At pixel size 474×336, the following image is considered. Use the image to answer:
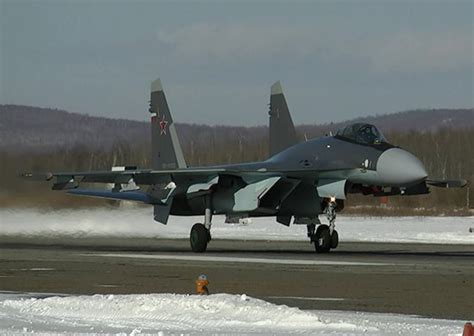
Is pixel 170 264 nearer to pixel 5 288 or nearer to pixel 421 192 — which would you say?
pixel 5 288

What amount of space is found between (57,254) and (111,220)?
6.89 metres

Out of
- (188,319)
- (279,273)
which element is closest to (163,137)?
(279,273)

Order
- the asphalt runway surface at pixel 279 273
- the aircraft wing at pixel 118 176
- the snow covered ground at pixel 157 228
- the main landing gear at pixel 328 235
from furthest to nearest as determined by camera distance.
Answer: the snow covered ground at pixel 157 228 → the aircraft wing at pixel 118 176 → the main landing gear at pixel 328 235 → the asphalt runway surface at pixel 279 273

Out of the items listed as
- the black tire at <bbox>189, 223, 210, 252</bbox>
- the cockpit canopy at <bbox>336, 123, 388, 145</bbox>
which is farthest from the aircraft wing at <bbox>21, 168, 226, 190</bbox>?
the cockpit canopy at <bbox>336, 123, 388, 145</bbox>

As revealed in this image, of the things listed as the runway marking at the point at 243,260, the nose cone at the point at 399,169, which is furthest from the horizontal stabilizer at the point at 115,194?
the nose cone at the point at 399,169

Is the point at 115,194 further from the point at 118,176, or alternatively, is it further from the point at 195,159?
the point at 195,159

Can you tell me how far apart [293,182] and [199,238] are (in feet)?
7.96

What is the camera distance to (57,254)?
876 inches

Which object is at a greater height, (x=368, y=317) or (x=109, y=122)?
(x=109, y=122)

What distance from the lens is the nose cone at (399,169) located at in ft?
70.8

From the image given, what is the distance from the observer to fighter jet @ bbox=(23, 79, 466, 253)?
72.8 feet

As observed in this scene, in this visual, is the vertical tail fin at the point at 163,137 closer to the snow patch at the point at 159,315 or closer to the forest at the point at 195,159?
the forest at the point at 195,159

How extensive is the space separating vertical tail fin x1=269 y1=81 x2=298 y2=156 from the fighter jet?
0.56 meters

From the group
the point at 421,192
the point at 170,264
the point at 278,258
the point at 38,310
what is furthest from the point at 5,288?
the point at 421,192
